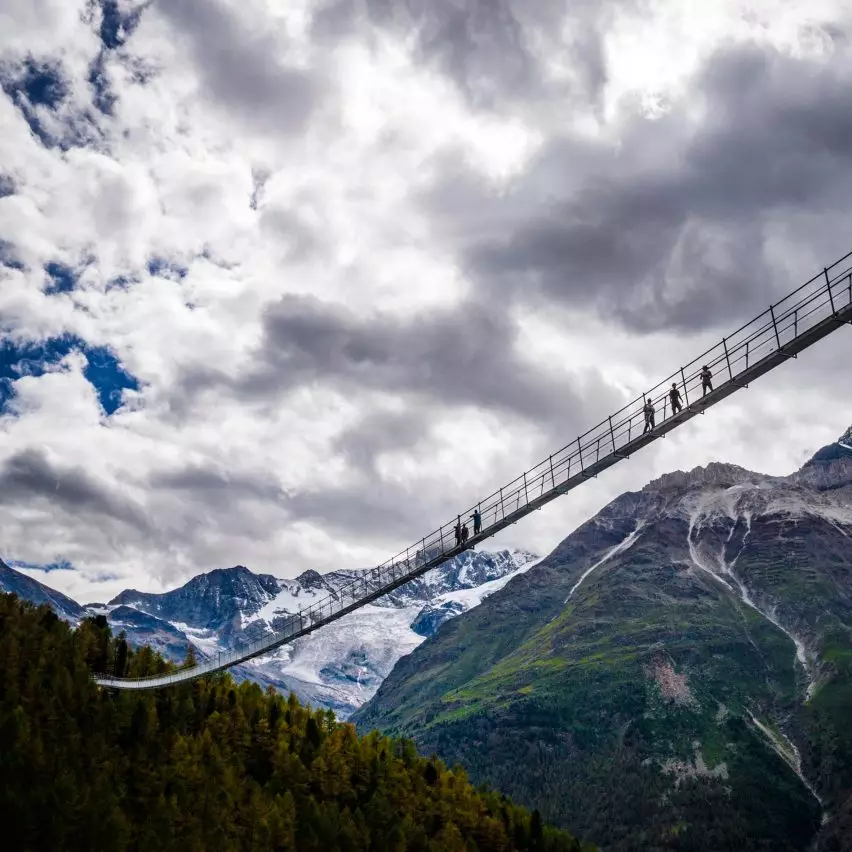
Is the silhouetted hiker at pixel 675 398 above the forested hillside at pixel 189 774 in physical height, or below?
above

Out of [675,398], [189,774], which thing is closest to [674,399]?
[675,398]

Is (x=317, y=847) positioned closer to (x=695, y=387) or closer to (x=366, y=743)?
(x=366, y=743)

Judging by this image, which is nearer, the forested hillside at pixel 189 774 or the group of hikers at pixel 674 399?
the group of hikers at pixel 674 399

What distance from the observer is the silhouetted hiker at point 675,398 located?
63.2 metres

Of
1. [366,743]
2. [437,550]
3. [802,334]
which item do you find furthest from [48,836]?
[802,334]

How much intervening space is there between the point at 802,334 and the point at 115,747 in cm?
9179

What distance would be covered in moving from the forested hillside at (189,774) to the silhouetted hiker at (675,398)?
6958 centimetres

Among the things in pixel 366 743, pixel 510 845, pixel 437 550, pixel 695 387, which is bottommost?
pixel 510 845

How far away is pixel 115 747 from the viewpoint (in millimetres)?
113062

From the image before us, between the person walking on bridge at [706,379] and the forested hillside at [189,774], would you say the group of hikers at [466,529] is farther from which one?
the forested hillside at [189,774]

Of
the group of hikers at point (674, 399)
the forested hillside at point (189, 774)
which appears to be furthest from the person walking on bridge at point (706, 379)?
the forested hillside at point (189, 774)

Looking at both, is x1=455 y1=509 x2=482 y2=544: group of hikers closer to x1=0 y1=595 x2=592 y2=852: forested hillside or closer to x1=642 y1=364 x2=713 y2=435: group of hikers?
x1=642 y1=364 x2=713 y2=435: group of hikers

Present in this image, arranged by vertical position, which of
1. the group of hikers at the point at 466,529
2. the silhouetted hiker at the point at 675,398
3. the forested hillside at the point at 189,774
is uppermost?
the silhouetted hiker at the point at 675,398

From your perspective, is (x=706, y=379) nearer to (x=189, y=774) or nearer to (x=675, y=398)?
(x=675, y=398)
